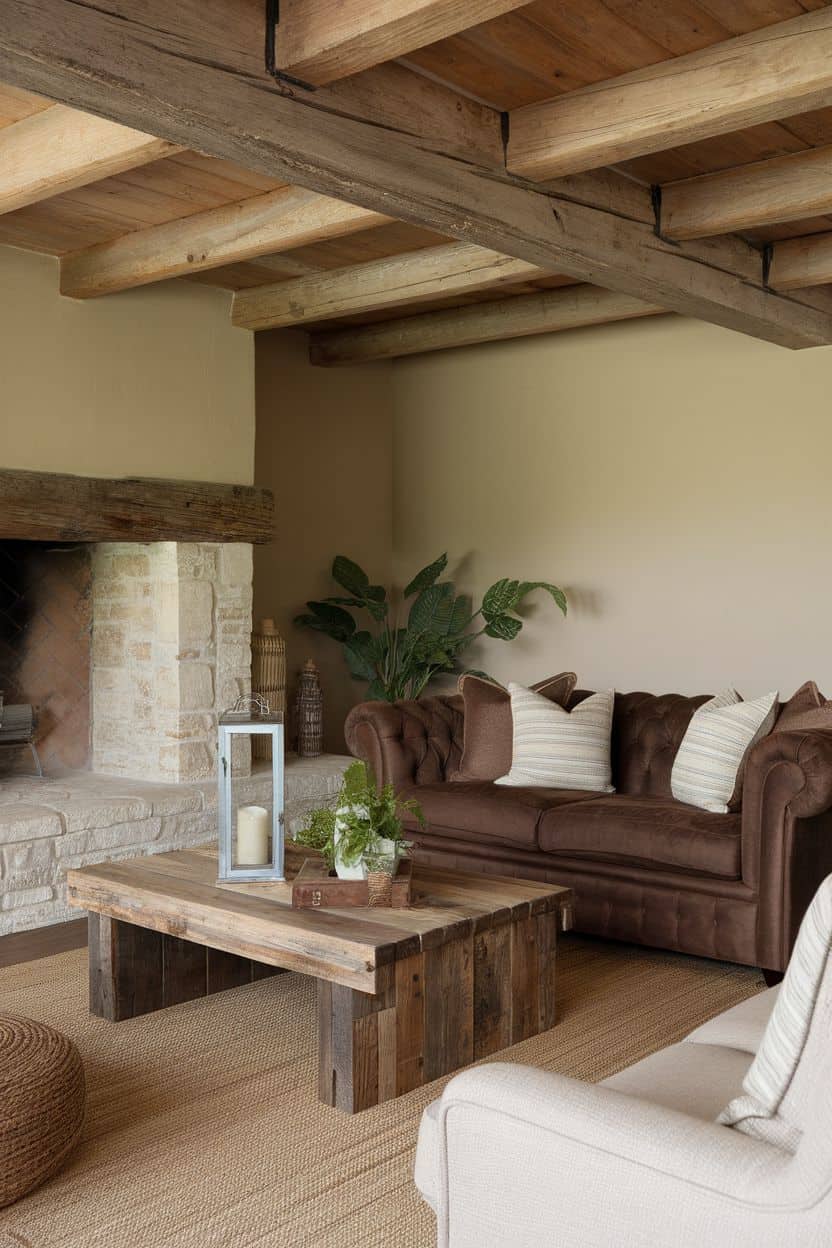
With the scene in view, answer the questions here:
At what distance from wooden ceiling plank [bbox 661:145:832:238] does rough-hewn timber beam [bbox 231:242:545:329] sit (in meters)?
0.60

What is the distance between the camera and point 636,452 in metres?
6.02

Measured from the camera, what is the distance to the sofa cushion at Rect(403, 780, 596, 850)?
4176 mm

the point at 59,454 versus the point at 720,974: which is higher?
the point at 59,454

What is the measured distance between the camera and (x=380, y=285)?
15.9 ft

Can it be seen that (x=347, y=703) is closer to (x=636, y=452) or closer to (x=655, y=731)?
(x=636, y=452)

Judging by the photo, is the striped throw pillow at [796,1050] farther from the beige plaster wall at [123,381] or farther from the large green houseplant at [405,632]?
the large green houseplant at [405,632]

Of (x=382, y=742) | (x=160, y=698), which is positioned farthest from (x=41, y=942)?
(x=382, y=742)

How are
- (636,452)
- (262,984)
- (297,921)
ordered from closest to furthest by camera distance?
(297,921) → (262,984) → (636,452)

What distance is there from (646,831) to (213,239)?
2.47 metres

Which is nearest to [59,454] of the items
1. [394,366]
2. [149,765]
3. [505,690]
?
[149,765]

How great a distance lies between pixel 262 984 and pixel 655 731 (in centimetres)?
172

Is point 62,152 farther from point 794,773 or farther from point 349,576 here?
point 349,576

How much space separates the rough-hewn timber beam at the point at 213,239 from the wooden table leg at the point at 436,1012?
2123 millimetres

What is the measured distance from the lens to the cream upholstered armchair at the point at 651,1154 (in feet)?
4.64
